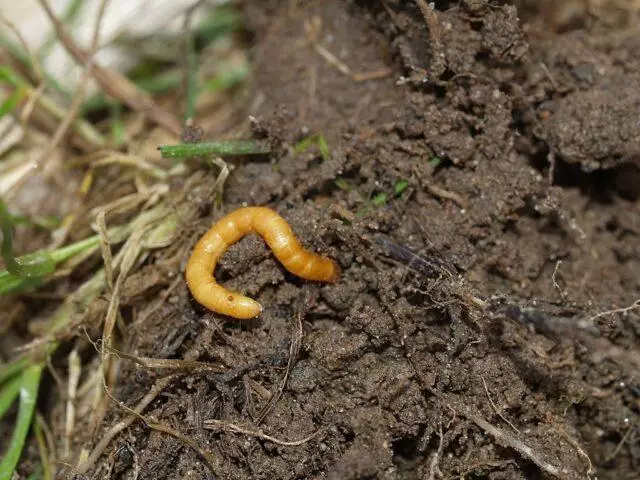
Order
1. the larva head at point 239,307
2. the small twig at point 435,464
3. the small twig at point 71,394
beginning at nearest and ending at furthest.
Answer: the small twig at point 435,464
the larva head at point 239,307
the small twig at point 71,394

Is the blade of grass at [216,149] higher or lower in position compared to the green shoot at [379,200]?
higher

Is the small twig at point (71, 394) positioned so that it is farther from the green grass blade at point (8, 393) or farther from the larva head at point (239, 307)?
the larva head at point (239, 307)

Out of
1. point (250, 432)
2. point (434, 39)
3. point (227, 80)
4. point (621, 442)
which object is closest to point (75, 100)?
point (227, 80)

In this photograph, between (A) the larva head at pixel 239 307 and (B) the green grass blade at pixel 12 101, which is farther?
(B) the green grass blade at pixel 12 101

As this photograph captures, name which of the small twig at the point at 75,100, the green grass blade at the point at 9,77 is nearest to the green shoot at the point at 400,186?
the small twig at the point at 75,100

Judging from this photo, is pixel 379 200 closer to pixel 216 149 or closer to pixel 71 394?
pixel 216 149

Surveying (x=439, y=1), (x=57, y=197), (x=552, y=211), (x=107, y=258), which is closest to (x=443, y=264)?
(x=552, y=211)

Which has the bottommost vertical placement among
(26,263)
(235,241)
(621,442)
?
(621,442)
